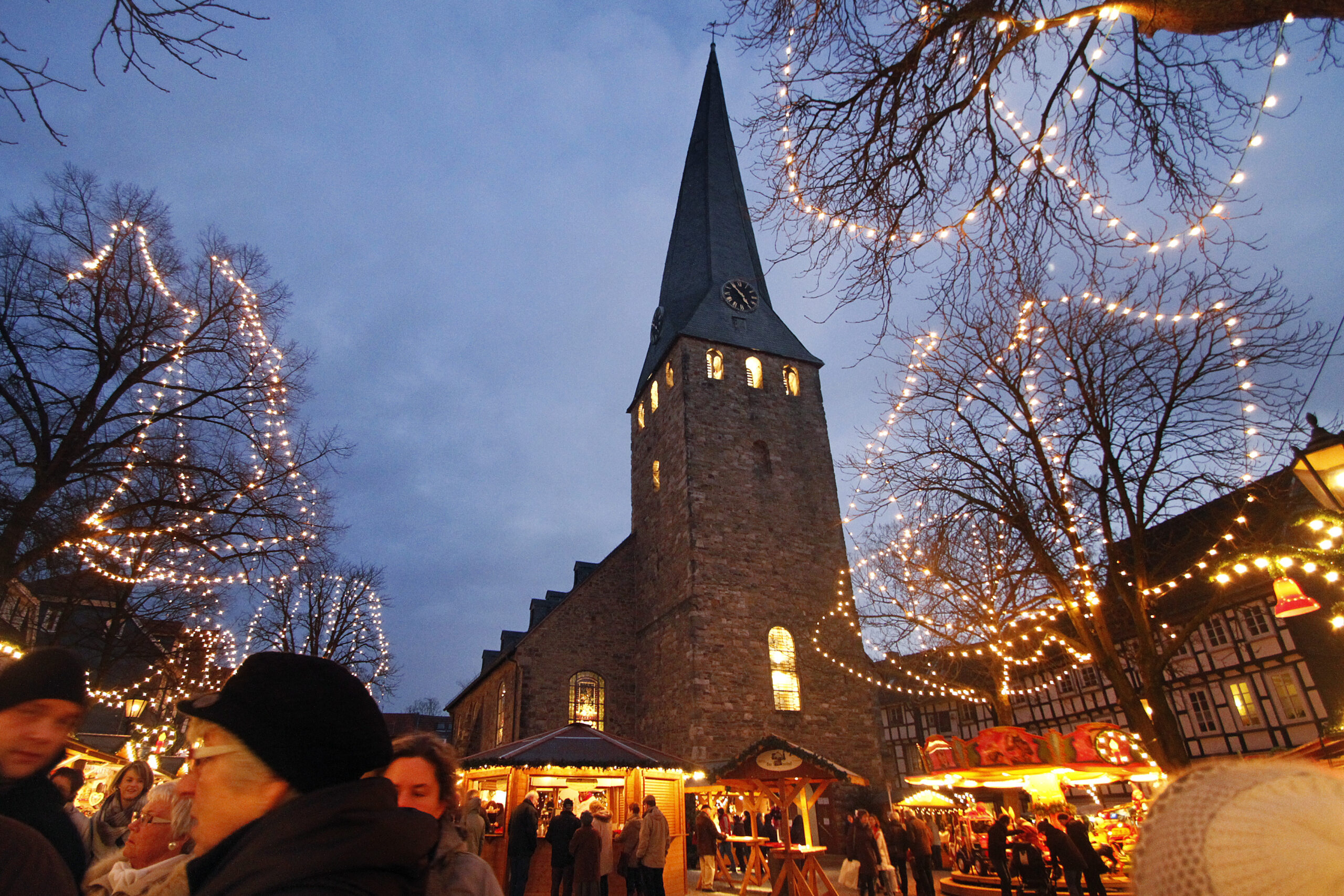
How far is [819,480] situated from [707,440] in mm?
4008

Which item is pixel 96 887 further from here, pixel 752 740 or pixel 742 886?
pixel 752 740

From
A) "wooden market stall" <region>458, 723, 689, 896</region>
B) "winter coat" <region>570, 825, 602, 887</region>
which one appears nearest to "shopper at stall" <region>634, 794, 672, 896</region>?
"winter coat" <region>570, 825, 602, 887</region>

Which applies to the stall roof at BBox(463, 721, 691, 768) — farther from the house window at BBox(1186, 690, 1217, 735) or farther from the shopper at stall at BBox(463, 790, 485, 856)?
the house window at BBox(1186, 690, 1217, 735)

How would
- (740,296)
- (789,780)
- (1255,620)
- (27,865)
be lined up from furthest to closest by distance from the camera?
(740,296)
(1255,620)
(789,780)
(27,865)

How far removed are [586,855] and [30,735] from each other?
799cm

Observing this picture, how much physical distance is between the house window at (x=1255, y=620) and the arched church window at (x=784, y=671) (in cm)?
1219

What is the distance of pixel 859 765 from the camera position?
18.0 metres

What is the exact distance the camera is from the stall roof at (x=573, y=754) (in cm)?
1169

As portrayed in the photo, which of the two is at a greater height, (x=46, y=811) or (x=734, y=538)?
(x=734, y=538)

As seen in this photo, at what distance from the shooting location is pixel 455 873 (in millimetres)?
2428

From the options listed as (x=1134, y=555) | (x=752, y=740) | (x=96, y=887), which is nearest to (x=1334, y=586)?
(x=1134, y=555)

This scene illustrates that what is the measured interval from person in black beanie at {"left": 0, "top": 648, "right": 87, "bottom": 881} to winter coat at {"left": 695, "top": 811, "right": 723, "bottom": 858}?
41.7ft

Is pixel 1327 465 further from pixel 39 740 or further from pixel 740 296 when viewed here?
pixel 740 296

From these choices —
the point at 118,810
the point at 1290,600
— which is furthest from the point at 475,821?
the point at 1290,600
